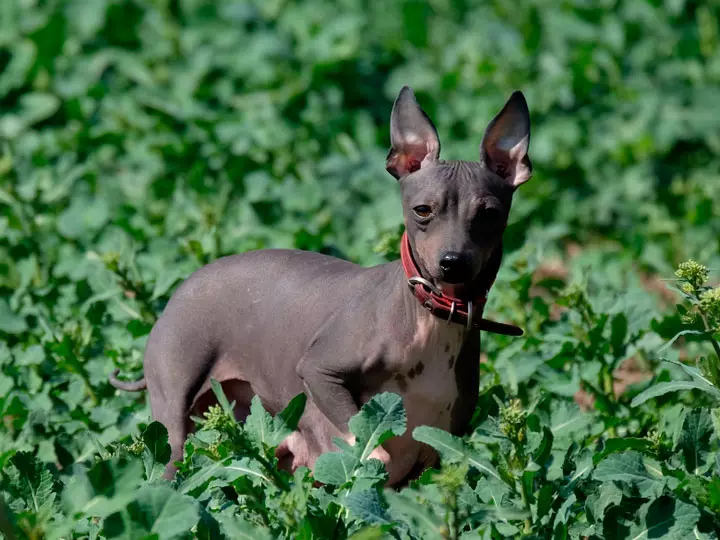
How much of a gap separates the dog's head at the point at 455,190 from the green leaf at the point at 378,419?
1.26ft

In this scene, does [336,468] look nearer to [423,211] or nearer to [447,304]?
[447,304]

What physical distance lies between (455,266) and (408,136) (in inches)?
23.6

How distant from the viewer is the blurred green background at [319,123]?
627cm

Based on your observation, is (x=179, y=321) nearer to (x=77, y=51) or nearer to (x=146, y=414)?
(x=146, y=414)

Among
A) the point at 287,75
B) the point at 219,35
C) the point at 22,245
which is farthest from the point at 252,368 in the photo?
the point at 219,35

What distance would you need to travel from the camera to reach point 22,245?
5922mm

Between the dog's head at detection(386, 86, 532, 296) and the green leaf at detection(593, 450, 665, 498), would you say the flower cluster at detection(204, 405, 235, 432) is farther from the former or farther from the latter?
the green leaf at detection(593, 450, 665, 498)

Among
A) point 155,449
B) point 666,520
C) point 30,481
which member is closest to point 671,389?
point 666,520

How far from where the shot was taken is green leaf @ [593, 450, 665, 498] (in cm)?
363

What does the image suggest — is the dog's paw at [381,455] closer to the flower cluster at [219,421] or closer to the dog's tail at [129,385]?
the flower cluster at [219,421]

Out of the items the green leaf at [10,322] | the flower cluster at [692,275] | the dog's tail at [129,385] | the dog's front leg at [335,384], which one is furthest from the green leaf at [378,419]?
the green leaf at [10,322]

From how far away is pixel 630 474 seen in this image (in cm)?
366

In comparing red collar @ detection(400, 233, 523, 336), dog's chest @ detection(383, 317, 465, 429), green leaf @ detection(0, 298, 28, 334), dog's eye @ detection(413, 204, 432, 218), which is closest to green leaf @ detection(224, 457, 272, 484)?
dog's chest @ detection(383, 317, 465, 429)

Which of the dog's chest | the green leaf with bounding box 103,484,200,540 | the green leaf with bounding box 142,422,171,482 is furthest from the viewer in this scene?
the dog's chest
